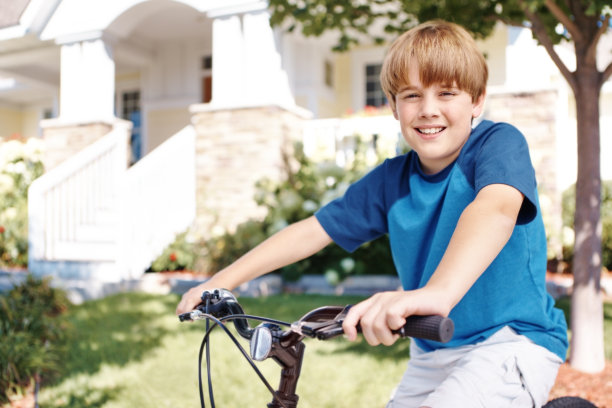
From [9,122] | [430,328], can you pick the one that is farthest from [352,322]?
[9,122]

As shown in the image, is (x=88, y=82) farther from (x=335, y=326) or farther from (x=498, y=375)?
(x=335, y=326)

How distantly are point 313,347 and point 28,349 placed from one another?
7.40ft

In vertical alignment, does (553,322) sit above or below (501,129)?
below

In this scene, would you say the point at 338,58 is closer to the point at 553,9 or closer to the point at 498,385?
the point at 553,9

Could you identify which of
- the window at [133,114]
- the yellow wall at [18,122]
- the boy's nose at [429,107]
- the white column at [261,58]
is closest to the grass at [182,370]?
the boy's nose at [429,107]

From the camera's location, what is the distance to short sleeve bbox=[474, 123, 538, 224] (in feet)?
5.23

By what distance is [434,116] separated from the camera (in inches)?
70.1

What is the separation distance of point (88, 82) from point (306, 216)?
5.42m

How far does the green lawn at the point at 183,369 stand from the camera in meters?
4.15

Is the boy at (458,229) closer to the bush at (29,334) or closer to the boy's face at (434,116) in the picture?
the boy's face at (434,116)

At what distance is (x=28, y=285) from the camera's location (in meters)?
6.76

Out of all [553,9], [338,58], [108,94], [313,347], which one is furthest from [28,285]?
[338,58]

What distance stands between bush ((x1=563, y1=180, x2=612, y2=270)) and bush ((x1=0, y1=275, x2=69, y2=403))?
17.7ft

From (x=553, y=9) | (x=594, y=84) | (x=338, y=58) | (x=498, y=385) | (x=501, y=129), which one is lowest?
(x=498, y=385)
